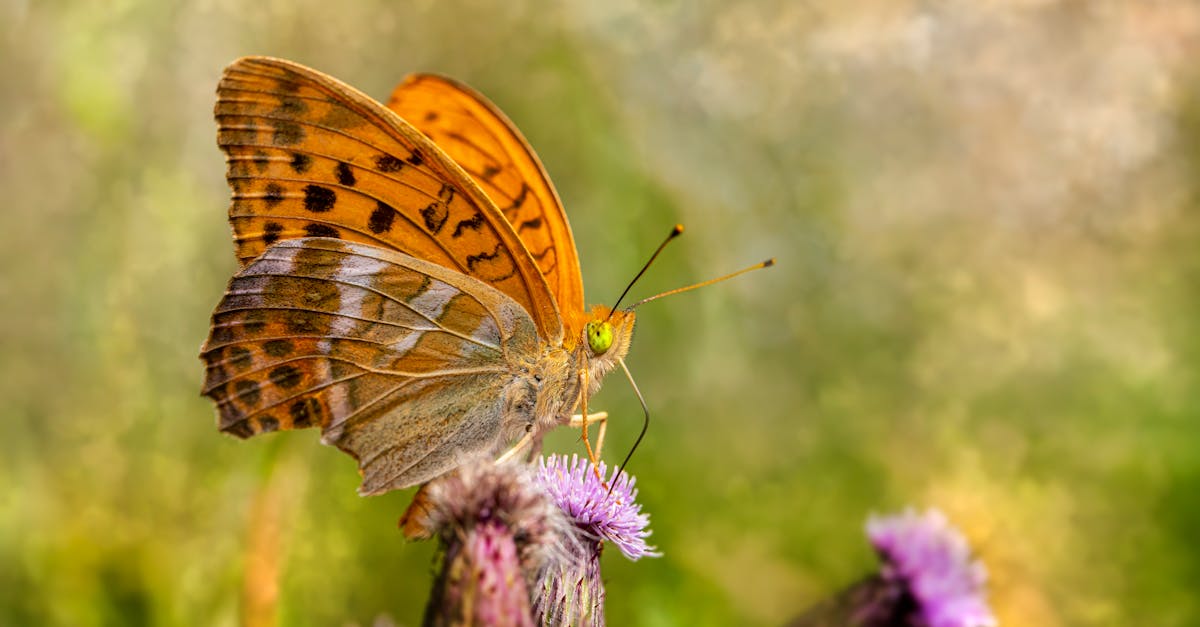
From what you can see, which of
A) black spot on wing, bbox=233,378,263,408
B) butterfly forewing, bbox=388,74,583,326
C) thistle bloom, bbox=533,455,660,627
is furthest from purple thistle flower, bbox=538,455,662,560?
black spot on wing, bbox=233,378,263,408

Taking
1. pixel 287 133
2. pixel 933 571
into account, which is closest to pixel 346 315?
pixel 287 133

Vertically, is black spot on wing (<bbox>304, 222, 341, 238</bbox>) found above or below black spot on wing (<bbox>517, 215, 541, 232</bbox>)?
below

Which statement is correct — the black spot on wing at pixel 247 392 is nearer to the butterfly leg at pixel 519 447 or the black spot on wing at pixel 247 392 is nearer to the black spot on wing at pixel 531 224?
the butterfly leg at pixel 519 447

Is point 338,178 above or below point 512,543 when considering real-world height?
above

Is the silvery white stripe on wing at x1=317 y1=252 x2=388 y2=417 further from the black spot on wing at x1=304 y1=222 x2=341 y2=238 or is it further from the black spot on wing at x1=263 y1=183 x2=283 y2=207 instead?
the black spot on wing at x1=263 y1=183 x2=283 y2=207

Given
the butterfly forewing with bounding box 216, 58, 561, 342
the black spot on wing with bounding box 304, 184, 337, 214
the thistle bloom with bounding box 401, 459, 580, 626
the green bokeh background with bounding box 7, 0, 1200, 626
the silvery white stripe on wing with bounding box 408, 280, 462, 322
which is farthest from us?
the green bokeh background with bounding box 7, 0, 1200, 626

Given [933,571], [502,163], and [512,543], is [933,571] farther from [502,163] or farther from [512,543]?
[502,163]
